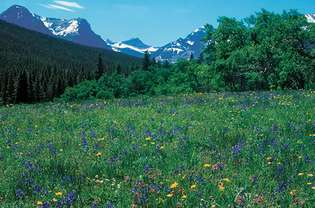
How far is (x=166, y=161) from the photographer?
8.74 meters

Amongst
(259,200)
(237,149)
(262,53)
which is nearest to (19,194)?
(259,200)

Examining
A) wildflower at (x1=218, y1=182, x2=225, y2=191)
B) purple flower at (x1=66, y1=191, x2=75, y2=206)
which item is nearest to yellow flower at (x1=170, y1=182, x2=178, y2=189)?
wildflower at (x1=218, y1=182, x2=225, y2=191)

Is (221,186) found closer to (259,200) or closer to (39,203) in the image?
(259,200)

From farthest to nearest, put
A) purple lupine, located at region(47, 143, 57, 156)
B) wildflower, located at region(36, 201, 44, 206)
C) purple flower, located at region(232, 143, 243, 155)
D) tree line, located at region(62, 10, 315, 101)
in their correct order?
1. tree line, located at region(62, 10, 315, 101)
2. purple lupine, located at region(47, 143, 57, 156)
3. purple flower, located at region(232, 143, 243, 155)
4. wildflower, located at region(36, 201, 44, 206)

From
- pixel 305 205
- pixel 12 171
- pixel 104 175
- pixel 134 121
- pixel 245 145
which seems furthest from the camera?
pixel 134 121

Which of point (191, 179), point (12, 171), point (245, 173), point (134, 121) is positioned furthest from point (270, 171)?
point (134, 121)

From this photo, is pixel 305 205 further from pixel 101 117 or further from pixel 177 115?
pixel 101 117

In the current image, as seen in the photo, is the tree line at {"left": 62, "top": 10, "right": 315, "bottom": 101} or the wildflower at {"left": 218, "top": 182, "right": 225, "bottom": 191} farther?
the tree line at {"left": 62, "top": 10, "right": 315, "bottom": 101}

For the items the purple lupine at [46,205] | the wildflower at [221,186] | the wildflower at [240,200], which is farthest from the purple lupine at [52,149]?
the wildflower at [240,200]

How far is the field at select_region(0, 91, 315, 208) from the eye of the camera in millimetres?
6695

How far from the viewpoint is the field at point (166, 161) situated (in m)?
6.70

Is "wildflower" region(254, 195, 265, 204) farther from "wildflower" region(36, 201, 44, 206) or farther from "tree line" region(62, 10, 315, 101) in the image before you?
"tree line" region(62, 10, 315, 101)

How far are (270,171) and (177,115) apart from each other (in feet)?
23.1

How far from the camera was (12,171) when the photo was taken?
8.69 meters
